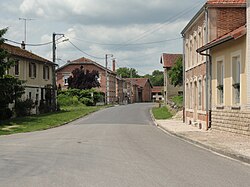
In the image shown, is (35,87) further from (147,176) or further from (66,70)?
(66,70)

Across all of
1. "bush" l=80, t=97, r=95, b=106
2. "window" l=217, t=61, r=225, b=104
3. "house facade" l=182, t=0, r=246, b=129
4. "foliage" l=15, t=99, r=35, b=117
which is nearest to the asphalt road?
"window" l=217, t=61, r=225, b=104

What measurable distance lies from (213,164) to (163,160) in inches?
56.5

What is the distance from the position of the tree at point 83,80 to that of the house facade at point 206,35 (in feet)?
180

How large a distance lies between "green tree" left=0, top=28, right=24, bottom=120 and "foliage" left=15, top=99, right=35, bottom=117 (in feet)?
11.4

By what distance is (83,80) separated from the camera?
8762 centimetres

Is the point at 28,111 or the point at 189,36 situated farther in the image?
the point at 28,111

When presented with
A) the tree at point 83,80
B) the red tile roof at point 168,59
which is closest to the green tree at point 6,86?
the red tile roof at point 168,59

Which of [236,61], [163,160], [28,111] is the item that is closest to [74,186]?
[163,160]

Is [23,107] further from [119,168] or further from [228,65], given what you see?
[119,168]

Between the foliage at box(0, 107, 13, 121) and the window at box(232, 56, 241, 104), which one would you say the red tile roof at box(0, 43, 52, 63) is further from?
the window at box(232, 56, 241, 104)

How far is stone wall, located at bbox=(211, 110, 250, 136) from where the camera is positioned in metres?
20.3

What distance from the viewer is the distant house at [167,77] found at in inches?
3086

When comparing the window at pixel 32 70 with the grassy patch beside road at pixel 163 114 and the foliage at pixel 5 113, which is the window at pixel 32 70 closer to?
the foliage at pixel 5 113

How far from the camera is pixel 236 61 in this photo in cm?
2289
